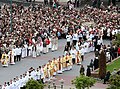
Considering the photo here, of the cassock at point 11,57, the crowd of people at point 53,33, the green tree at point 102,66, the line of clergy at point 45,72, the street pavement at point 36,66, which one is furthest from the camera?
the cassock at point 11,57

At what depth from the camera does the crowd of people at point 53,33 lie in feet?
149

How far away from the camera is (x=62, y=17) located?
59688mm

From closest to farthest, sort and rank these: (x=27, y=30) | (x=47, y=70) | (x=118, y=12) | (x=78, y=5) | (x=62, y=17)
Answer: (x=47, y=70), (x=27, y=30), (x=62, y=17), (x=118, y=12), (x=78, y=5)

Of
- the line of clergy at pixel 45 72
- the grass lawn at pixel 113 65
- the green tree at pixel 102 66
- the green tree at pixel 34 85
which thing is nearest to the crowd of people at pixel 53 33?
the line of clergy at pixel 45 72

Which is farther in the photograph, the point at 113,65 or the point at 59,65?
the point at 113,65

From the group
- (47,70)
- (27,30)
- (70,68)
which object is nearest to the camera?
(47,70)

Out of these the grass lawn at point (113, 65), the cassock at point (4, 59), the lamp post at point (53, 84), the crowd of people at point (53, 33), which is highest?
the crowd of people at point (53, 33)

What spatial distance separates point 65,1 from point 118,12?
1003 centimetres

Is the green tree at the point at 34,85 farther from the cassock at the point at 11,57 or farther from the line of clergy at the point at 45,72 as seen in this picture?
the cassock at the point at 11,57

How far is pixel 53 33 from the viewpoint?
178 ft

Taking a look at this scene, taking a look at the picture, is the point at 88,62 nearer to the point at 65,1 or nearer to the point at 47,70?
the point at 47,70

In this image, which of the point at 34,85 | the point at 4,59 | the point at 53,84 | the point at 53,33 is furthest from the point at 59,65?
the point at 53,33

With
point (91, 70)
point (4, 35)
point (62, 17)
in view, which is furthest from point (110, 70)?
point (62, 17)

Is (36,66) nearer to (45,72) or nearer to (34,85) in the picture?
(45,72)
